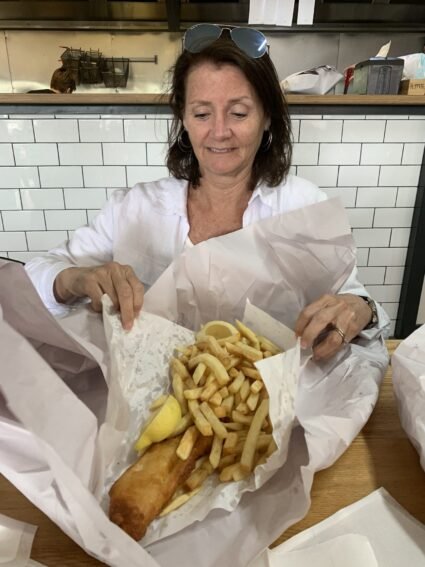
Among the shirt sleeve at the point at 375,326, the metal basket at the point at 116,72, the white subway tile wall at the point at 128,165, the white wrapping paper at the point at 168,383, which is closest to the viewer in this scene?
the white wrapping paper at the point at 168,383

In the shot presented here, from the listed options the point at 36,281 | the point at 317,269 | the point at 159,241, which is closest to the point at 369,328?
the point at 317,269

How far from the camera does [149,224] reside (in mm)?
1471

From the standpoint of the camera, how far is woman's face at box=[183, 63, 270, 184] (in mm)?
1248

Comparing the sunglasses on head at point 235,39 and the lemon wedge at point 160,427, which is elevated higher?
the sunglasses on head at point 235,39

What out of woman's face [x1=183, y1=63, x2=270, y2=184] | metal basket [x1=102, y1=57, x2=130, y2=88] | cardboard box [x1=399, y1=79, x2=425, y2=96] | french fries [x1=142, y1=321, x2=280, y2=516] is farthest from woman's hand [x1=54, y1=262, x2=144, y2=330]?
metal basket [x1=102, y1=57, x2=130, y2=88]

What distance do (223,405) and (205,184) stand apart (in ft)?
2.92

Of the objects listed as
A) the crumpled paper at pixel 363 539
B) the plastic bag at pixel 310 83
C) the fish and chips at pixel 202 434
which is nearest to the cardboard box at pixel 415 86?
the plastic bag at pixel 310 83

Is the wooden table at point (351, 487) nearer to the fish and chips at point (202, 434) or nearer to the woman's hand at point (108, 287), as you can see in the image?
the fish and chips at point (202, 434)

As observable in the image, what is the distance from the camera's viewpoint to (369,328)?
102 cm

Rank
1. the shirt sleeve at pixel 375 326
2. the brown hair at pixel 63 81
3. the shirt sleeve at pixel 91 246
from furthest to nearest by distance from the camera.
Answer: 1. the brown hair at pixel 63 81
2. the shirt sleeve at pixel 91 246
3. the shirt sleeve at pixel 375 326

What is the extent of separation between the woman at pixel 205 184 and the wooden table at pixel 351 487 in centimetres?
29

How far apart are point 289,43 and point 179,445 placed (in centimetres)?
325

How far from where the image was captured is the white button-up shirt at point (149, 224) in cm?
143

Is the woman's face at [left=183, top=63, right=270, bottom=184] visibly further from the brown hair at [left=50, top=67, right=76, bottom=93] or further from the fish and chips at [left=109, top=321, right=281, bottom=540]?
the brown hair at [left=50, top=67, right=76, bottom=93]
